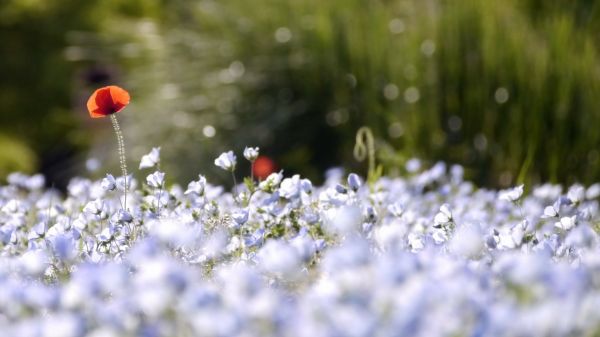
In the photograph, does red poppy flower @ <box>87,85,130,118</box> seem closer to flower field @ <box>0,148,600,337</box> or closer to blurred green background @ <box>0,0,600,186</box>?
flower field @ <box>0,148,600,337</box>

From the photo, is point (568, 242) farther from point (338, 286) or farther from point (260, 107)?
point (260, 107)

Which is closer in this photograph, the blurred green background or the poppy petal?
the poppy petal

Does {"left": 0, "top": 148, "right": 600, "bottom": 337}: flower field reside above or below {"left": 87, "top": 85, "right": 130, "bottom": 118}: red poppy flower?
below

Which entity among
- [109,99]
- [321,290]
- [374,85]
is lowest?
[321,290]

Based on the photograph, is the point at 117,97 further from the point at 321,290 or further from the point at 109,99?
the point at 321,290

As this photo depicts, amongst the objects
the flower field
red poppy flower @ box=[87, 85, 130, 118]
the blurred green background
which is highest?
the blurred green background

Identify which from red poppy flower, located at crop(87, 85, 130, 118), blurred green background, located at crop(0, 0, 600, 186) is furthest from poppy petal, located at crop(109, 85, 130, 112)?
blurred green background, located at crop(0, 0, 600, 186)

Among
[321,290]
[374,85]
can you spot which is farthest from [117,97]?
[374,85]

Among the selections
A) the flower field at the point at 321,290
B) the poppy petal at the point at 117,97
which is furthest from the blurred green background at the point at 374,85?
the flower field at the point at 321,290
